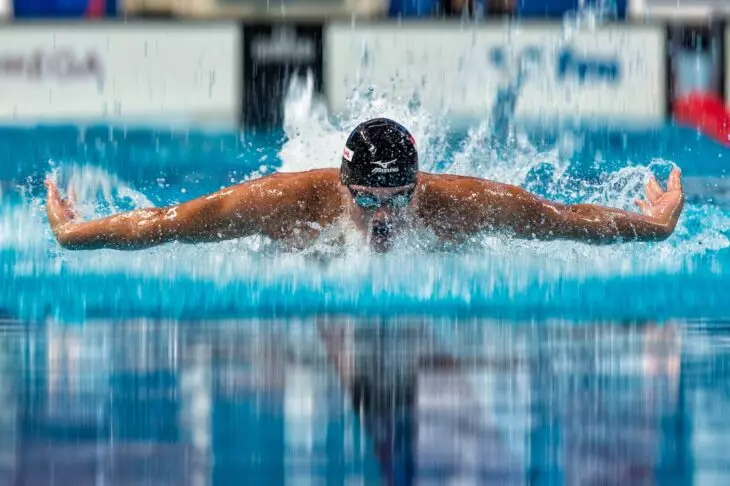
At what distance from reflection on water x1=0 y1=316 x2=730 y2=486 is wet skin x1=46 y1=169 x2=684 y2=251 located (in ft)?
2.22

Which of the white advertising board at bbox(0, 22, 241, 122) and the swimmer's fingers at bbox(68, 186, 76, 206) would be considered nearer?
the swimmer's fingers at bbox(68, 186, 76, 206)

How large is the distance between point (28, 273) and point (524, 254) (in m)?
1.90

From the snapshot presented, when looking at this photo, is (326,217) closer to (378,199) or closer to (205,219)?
(378,199)

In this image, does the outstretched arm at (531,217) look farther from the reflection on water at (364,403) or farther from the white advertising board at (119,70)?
the white advertising board at (119,70)

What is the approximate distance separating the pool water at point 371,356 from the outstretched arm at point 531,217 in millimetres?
125

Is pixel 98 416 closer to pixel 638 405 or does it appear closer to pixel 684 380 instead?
pixel 638 405

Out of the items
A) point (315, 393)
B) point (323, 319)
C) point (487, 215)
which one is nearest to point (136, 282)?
point (323, 319)

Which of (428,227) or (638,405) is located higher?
(428,227)

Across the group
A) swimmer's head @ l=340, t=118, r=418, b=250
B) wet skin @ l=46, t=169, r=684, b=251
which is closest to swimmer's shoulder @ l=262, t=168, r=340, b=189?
wet skin @ l=46, t=169, r=684, b=251

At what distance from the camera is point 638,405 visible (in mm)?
2695

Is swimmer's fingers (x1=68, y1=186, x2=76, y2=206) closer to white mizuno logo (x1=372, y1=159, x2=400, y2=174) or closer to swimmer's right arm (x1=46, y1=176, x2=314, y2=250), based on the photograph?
swimmer's right arm (x1=46, y1=176, x2=314, y2=250)

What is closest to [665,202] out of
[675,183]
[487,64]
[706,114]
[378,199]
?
[675,183]

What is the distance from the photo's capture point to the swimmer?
443 centimetres

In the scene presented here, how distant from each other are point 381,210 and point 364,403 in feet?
5.51
